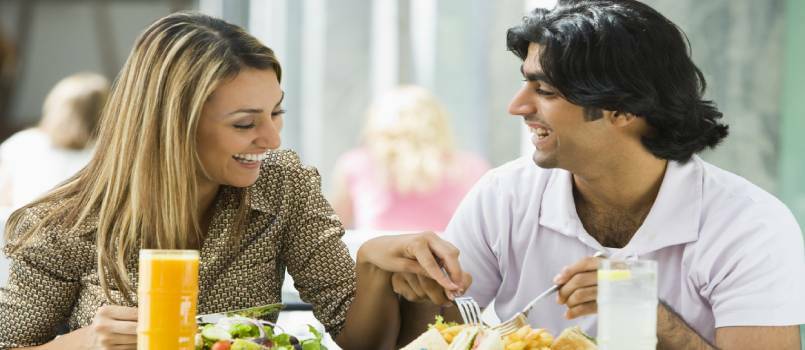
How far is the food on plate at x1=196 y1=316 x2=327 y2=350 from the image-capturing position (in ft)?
5.77

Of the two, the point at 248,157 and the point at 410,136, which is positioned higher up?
the point at 248,157

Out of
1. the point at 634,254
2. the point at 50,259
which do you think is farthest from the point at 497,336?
the point at 50,259

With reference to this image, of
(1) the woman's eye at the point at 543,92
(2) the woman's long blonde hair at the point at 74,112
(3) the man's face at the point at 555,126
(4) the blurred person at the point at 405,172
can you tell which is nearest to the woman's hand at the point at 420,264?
(3) the man's face at the point at 555,126

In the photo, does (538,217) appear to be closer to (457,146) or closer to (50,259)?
(50,259)

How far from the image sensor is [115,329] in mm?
1839

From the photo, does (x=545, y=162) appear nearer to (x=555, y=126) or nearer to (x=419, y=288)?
(x=555, y=126)

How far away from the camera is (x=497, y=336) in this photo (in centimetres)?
176

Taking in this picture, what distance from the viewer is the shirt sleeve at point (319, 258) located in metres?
2.36

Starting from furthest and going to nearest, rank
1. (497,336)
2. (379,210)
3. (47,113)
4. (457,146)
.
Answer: (457,146)
(47,113)
(379,210)
(497,336)

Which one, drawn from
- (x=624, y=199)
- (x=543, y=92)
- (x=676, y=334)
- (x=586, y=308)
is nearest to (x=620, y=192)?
(x=624, y=199)

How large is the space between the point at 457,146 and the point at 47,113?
6.92 ft

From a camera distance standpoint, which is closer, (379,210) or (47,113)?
(379,210)

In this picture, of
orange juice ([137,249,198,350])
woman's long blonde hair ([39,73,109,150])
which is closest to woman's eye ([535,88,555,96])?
orange juice ([137,249,198,350])

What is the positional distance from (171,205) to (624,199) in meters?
0.92
